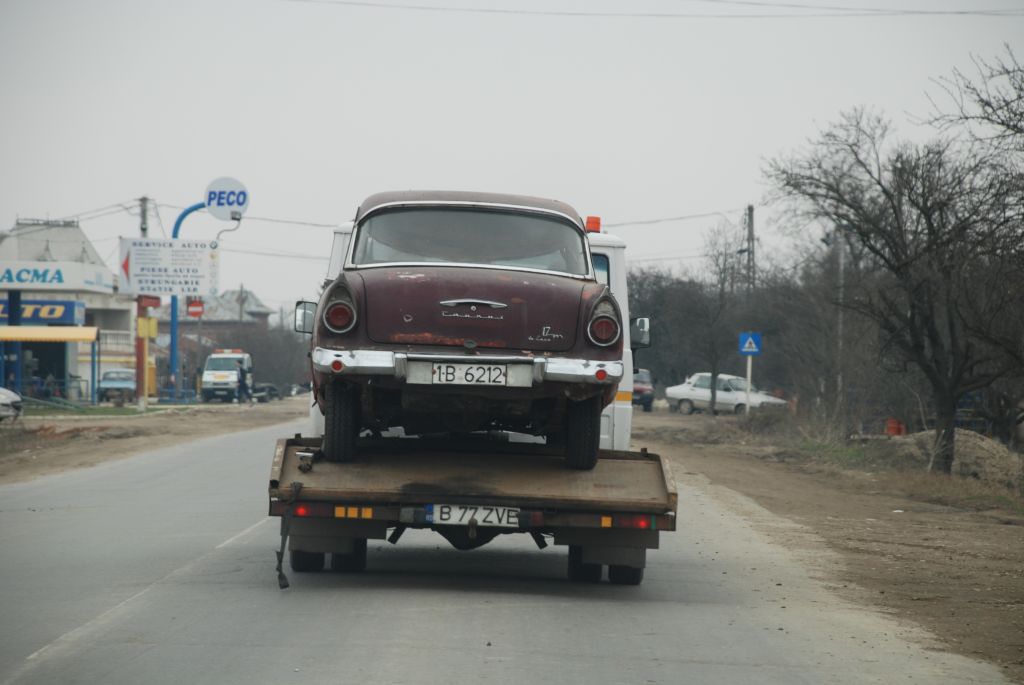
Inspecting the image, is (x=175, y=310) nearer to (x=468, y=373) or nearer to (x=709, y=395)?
(x=709, y=395)

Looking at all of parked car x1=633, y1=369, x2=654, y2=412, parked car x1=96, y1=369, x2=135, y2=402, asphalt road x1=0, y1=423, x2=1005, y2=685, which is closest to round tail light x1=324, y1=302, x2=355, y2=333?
asphalt road x1=0, y1=423, x2=1005, y2=685

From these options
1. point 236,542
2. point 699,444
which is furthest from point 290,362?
point 236,542

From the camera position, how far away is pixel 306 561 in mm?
9055

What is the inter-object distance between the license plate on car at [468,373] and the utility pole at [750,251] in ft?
156

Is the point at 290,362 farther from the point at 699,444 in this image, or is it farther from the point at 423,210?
the point at 423,210

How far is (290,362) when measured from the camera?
99625 mm

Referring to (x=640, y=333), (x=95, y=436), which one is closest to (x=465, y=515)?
(x=640, y=333)

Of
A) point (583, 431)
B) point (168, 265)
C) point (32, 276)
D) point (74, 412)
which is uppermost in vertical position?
point (168, 265)

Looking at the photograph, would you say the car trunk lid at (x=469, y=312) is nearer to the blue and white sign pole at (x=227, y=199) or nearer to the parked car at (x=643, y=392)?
the blue and white sign pole at (x=227, y=199)

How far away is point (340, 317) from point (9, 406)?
28277 millimetres

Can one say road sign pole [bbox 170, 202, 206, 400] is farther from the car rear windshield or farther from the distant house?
the distant house

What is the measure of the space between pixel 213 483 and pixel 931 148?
12.7 meters

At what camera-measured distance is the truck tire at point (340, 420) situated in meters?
8.34

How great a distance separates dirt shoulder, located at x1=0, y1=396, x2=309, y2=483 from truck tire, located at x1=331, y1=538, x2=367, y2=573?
11.2 metres
